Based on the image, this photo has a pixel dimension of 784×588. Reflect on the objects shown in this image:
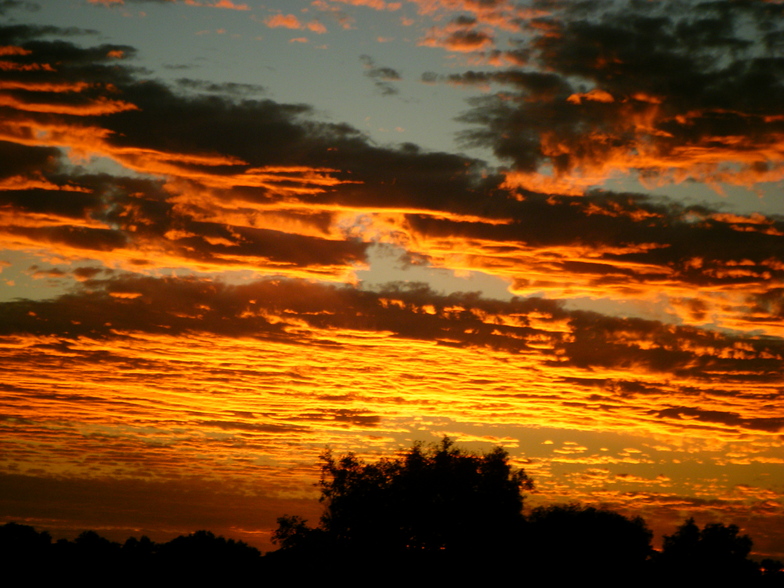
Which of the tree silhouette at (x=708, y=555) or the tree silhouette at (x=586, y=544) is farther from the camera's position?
the tree silhouette at (x=708, y=555)

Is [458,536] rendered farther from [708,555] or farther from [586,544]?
[708,555]

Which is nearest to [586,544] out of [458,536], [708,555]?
[458,536]

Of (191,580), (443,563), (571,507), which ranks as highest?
(571,507)

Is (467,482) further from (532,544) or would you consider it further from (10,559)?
(10,559)

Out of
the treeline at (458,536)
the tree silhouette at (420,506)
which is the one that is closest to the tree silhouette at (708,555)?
the treeline at (458,536)

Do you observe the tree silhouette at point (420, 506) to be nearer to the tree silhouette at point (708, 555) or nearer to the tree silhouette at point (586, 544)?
the tree silhouette at point (586, 544)

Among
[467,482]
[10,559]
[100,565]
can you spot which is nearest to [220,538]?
[100,565]

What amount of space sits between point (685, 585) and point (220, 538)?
74.5 m

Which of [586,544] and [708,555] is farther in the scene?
[708,555]

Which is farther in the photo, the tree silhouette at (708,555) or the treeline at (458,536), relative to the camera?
the tree silhouette at (708,555)

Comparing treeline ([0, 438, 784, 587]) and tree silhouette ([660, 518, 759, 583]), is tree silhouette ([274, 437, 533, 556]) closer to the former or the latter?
treeline ([0, 438, 784, 587])

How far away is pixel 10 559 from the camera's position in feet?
320

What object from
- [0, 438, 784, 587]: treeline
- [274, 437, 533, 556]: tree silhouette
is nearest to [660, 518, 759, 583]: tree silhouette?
[0, 438, 784, 587]: treeline

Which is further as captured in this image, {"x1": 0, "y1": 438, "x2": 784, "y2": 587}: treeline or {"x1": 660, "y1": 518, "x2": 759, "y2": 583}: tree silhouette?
{"x1": 660, "y1": 518, "x2": 759, "y2": 583}: tree silhouette
